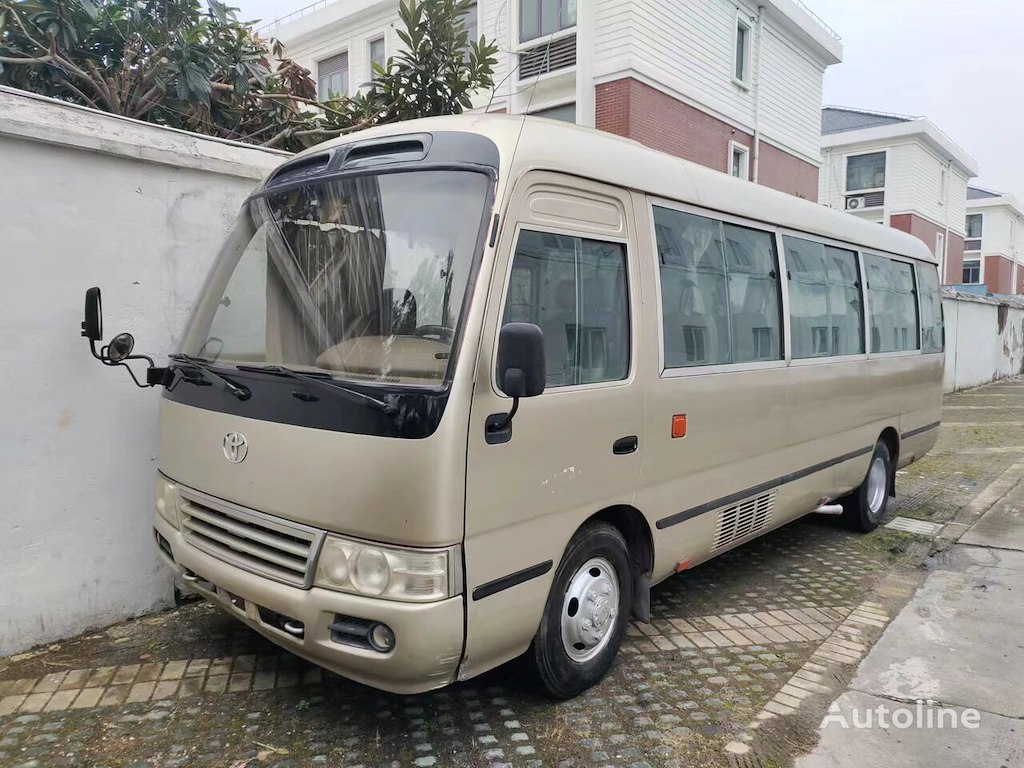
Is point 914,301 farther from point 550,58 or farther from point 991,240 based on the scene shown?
point 991,240

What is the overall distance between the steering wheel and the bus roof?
709 mm

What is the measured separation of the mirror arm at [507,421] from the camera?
2.87 metres

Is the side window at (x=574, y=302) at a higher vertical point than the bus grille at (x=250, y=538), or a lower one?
higher

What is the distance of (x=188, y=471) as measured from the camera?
11.4ft

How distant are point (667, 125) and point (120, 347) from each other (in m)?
13.4

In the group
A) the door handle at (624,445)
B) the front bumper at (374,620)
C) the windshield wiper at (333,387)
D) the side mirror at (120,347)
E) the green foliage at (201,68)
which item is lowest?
the front bumper at (374,620)

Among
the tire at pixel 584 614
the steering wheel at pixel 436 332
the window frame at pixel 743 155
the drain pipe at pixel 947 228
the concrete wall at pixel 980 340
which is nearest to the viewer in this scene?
the steering wheel at pixel 436 332

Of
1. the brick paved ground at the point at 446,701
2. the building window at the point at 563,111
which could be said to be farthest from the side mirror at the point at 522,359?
the building window at the point at 563,111

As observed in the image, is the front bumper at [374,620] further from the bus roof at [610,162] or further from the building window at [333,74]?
the building window at [333,74]

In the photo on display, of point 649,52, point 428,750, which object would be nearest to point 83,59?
point 428,750

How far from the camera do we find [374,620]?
274cm

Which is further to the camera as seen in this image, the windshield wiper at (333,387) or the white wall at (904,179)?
the white wall at (904,179)

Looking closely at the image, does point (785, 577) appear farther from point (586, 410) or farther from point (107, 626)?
point (107, 626)

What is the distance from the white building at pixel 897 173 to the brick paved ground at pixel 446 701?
1130 inches
